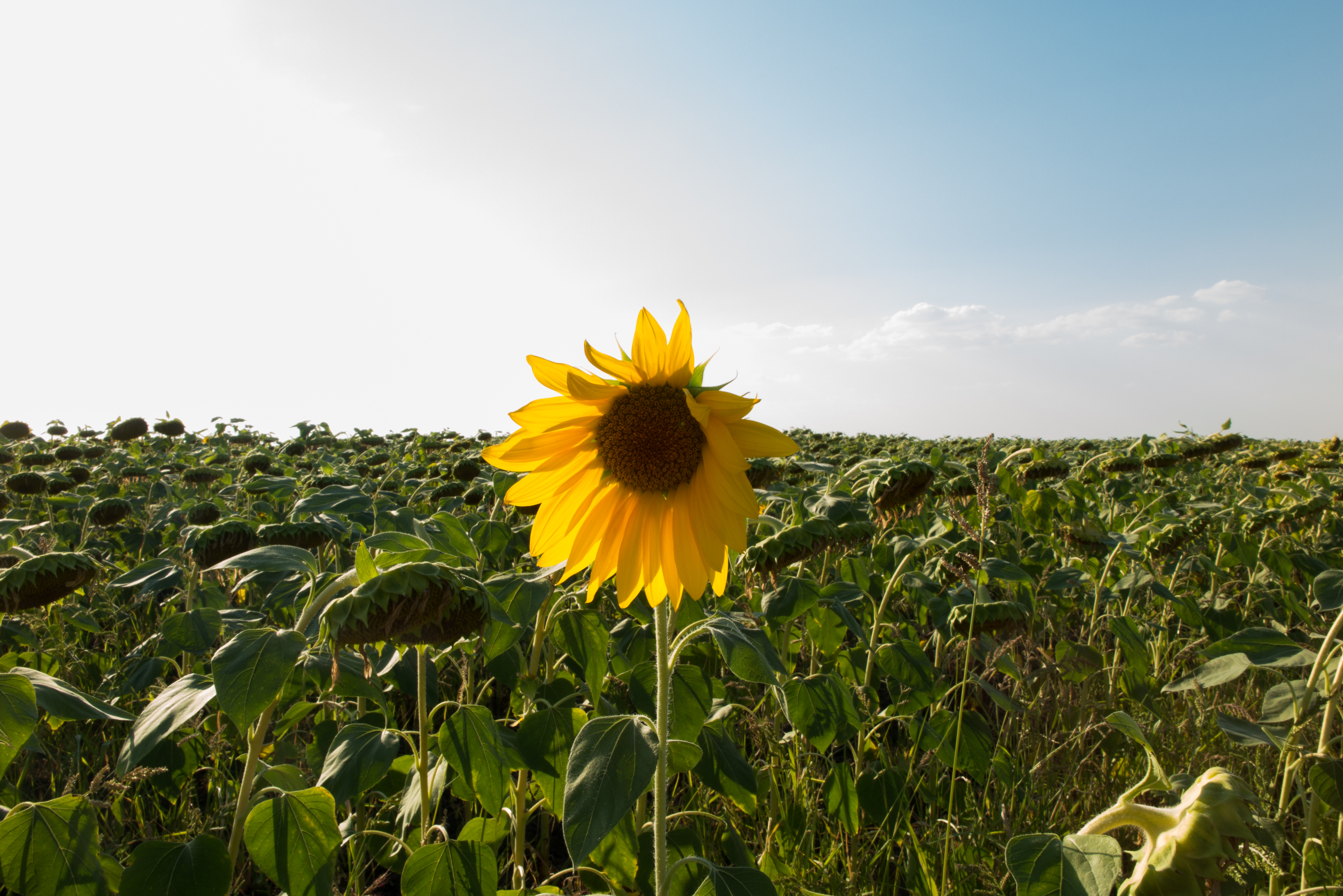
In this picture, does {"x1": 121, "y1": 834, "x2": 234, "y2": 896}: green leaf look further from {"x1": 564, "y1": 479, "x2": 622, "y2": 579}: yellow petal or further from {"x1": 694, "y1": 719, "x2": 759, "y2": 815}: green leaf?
{"x1": 694, "y1": 719, "x2": 759, "y2": 815}: green leaf

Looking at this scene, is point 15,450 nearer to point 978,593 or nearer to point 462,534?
point 462,534

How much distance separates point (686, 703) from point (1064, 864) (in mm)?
802

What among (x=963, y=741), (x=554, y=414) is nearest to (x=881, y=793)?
(x=963, y=741)

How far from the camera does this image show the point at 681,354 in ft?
4.36

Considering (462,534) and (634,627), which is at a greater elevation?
(462,534)

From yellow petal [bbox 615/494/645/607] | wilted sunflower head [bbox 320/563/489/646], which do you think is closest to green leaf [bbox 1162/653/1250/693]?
yellow petal [bbox 615/494/645/607]

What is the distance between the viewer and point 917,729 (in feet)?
7.77

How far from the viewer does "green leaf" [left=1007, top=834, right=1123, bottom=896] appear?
96 cm

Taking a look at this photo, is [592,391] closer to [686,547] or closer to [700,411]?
[700,411]

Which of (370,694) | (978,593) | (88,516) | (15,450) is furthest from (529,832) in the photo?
(15,450)

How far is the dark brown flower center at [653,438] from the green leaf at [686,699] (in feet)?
1.44

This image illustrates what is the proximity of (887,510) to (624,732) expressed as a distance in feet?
4.92

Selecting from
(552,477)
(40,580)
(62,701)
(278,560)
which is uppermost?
(552,477)

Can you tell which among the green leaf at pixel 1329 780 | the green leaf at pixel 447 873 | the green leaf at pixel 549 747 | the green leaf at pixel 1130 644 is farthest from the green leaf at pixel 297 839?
the green leaf at pixel 1130 644
